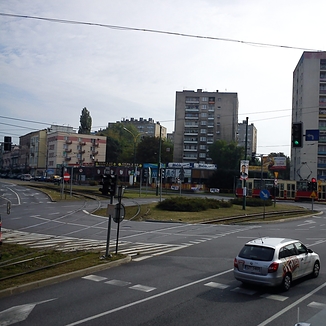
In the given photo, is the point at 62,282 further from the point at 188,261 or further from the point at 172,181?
the point at 172,181

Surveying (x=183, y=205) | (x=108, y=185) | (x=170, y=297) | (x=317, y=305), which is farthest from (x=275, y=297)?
(x=183, y=205)

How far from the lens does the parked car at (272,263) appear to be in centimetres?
1202

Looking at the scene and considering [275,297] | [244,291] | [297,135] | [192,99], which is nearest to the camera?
[275,297]

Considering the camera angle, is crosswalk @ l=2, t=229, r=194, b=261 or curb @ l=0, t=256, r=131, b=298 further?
crosswalk @ l=2, t=229, r=194, b=261

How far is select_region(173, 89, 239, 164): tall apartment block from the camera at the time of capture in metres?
115

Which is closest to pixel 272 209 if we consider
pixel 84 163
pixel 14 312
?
pixel 14 312

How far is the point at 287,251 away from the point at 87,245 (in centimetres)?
1102

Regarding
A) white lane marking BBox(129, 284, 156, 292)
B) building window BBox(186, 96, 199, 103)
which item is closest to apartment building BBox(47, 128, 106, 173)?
building window BBox(186, 96, 199, 103)

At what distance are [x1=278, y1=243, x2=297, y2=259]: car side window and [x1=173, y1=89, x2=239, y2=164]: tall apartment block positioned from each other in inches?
4022

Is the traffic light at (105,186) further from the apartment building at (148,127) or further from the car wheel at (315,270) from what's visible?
the apartment building at (148,127)

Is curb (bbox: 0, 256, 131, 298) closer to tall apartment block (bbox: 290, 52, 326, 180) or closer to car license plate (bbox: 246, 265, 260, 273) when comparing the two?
car license plate (bbox: 246, 265, 260, 273)

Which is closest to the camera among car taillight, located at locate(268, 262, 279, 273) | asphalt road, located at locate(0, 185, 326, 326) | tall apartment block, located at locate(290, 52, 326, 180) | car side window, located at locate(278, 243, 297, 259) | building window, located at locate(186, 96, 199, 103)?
asphalt road, located at locate(0, 185, 326, 326)

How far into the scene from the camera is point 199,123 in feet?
382

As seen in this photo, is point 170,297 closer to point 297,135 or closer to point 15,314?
point 15,314
